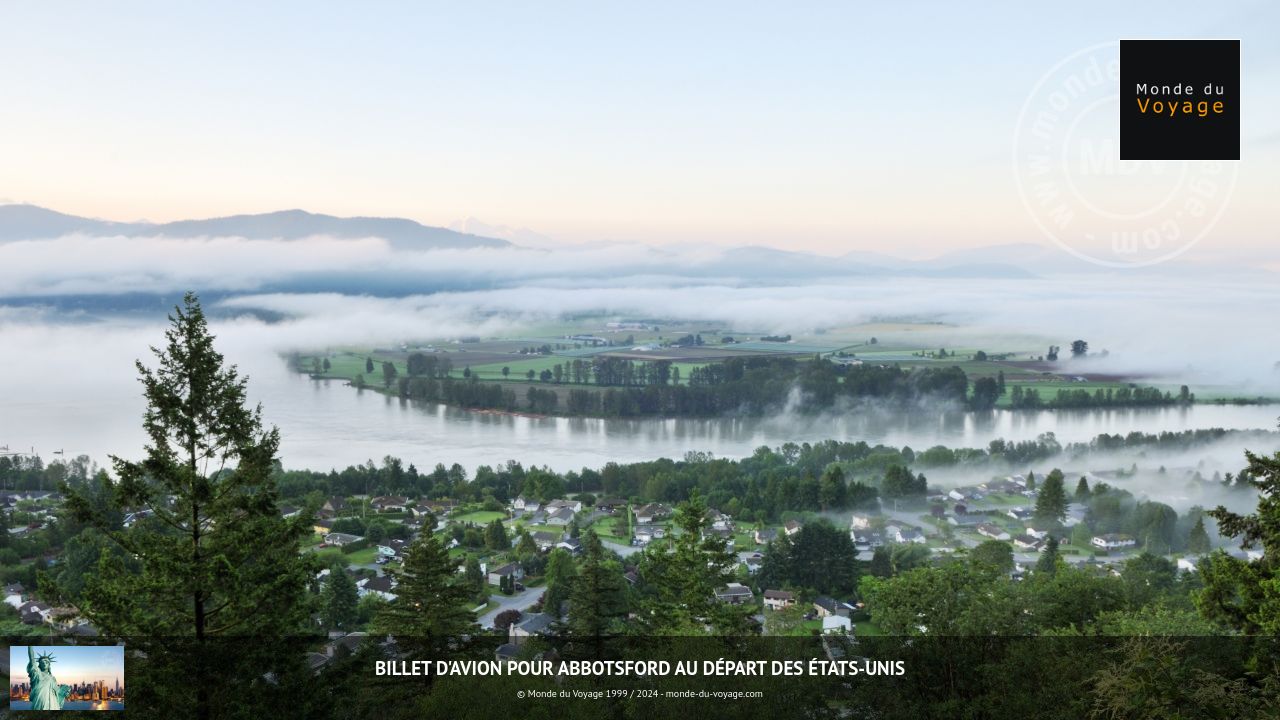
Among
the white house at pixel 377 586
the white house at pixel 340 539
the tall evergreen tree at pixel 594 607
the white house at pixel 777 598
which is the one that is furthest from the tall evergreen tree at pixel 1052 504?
the white house at pixel 340 539

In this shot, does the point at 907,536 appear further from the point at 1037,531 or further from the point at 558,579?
the point at 558,579

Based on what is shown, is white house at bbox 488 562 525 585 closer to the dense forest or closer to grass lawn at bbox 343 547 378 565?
grass lawn at bbox 343 547 378 565

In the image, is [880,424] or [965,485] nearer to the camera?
[965,485]

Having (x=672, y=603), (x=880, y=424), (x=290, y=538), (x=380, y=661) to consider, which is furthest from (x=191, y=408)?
(x=880, y=424)

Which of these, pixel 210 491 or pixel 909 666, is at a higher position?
pixel 210 491

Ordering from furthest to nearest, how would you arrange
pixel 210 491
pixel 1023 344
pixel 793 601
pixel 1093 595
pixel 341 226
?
pixel 341 226 < pixel 1023 344 < pixel 793 601 < pixel 1093 595 < pixel 210 491

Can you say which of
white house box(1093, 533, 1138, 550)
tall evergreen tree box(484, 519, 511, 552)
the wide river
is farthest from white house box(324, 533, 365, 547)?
white house box(1093, 533, 1138, 550)

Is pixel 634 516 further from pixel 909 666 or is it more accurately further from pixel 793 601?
pixel 909 666

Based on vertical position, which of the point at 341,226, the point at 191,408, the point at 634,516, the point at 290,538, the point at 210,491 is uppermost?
the point at 341,226
